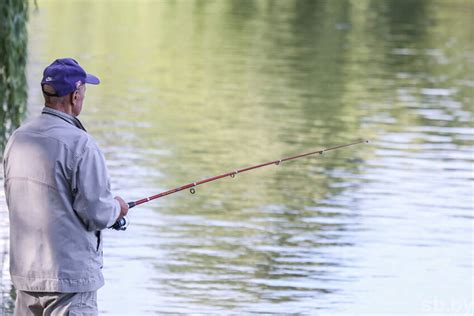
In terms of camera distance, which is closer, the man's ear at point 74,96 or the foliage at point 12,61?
the man's ear at point 74,96

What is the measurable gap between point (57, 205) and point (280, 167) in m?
10.6

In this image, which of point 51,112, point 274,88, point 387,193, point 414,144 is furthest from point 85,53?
point 51,112

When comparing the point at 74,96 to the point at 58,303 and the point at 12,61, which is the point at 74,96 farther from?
the point at 12,61

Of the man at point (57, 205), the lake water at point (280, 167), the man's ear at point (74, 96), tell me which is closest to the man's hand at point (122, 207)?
the man at point (57, 205)

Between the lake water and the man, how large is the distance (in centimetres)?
362

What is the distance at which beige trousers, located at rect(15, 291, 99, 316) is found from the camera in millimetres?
4422

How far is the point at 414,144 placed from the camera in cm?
1658

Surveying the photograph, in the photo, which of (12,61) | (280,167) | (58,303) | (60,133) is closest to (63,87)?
(60,133)

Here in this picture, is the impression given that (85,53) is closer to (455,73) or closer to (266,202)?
(455,73)

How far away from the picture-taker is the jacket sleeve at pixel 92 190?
4332 mm

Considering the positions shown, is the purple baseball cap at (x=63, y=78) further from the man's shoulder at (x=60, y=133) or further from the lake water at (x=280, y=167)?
the lake water at (x=280, y=167)

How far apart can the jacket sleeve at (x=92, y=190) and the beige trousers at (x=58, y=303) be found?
256 mm

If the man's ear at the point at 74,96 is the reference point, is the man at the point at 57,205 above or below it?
below

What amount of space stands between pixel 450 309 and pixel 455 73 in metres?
17.4
